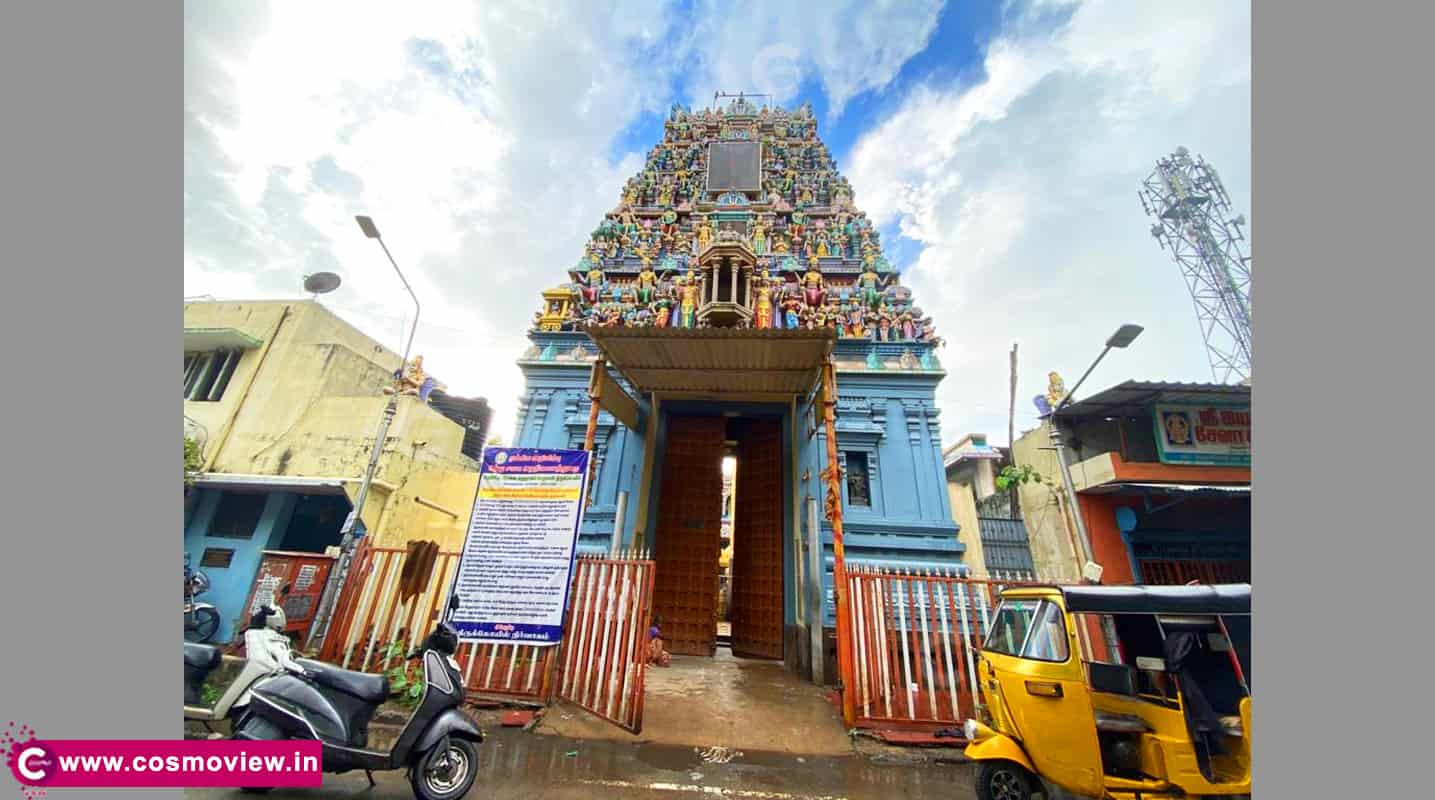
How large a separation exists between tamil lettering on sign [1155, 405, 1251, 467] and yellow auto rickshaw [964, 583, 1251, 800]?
8.30 meters

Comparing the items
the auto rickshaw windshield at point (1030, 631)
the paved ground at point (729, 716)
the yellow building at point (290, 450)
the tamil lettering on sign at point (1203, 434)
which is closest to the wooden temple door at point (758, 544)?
the paved ground at point (729, 716)

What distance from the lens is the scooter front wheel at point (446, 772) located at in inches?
136

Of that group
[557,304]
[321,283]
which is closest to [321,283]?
[321,283]

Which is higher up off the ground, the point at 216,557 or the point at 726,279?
the point at 726,279

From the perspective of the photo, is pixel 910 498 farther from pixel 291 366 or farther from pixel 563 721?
pixel 291 366

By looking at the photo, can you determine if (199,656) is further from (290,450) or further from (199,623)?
(290,450)

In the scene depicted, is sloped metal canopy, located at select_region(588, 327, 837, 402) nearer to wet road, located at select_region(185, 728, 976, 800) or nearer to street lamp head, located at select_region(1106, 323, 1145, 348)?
street lamp head, located at select_region(1106, 323, 1145, 348)

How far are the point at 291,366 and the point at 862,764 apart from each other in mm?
16917

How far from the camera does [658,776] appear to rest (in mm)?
4188

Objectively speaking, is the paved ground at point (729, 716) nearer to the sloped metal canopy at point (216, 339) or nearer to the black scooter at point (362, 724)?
the black scooter at point (362, 724)

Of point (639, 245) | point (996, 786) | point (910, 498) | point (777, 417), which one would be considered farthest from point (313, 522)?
point (996, 786)

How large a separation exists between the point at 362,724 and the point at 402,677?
2247 millimetres

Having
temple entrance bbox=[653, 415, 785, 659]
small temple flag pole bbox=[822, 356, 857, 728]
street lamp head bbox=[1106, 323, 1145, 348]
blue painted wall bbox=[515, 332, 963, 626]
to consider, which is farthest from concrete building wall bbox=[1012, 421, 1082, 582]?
small temple flag pole bbox=[822, 356, 857, 728]

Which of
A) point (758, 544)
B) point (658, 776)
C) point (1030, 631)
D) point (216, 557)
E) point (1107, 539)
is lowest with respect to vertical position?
point (658, 776)
